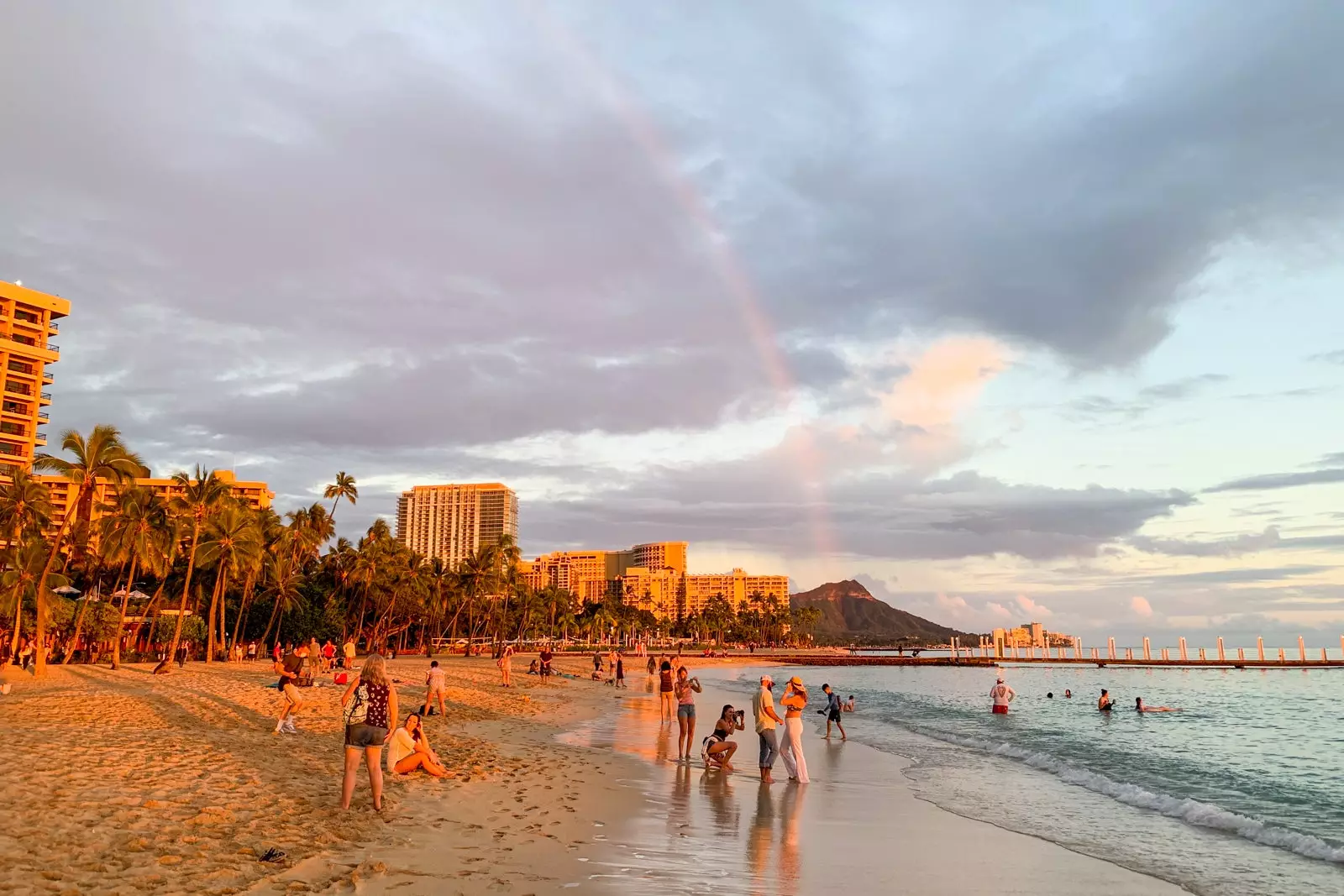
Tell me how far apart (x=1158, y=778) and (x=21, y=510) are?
168ft

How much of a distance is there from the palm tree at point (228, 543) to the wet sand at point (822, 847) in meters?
43.3

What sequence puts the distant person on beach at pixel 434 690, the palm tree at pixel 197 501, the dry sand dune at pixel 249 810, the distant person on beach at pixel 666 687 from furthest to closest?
the palm tree at pixel 197 501
the distant person on beach at pixel 666 687
the distant person on beach at pixel 434 690
the dry sand dune at pixel 249 810

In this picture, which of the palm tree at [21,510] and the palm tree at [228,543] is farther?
the palm tree at [228,543]

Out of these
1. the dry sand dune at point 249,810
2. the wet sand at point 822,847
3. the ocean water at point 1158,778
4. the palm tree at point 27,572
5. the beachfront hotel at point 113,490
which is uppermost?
the beachfront hotel at point 113,490

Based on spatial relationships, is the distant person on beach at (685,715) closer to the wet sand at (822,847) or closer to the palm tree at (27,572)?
the wet sand at (822,847)

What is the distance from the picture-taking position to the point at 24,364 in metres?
95.1

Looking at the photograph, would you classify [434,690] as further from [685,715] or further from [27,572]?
[27,572]

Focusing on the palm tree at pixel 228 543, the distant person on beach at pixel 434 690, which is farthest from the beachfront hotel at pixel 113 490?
the distant person on beach at pixel 434 690

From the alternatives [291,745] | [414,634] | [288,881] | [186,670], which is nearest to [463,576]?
[414,634]

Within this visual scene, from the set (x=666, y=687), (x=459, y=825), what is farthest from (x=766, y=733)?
(x=666, y=687)

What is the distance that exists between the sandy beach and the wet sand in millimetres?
47

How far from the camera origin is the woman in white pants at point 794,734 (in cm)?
1528

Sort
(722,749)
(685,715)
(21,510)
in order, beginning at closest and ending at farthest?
(722,749) < (685,715) < (21,510)

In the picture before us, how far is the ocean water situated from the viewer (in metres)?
12.0
